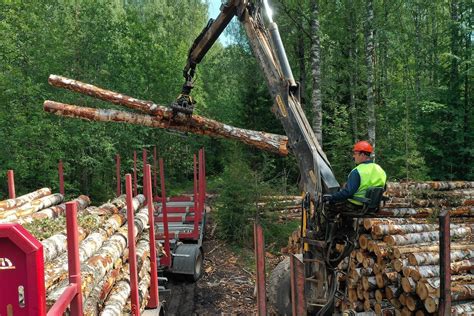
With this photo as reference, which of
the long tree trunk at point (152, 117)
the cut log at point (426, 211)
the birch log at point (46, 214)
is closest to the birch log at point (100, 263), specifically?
the birch log at point (46, 214)

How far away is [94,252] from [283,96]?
338 cm

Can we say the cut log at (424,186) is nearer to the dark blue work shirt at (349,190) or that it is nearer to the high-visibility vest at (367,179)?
the high-visibility vest at (367,179)

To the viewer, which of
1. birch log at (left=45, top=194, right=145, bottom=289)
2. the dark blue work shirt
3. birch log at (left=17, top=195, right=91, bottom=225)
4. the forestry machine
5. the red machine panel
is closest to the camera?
the red machine panel

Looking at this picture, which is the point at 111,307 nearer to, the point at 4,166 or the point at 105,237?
the point at 105,237

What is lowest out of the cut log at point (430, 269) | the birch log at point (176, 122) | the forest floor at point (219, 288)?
the forest floor at point (219, 288)

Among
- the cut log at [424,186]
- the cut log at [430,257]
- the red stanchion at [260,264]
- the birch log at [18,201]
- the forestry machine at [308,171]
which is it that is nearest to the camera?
the red stanchion at [260,264]

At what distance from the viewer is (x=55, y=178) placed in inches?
634

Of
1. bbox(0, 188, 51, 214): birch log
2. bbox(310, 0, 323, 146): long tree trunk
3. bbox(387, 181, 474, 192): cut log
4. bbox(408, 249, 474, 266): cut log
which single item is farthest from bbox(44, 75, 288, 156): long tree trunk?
bbox(310, 0, 323, 146): long tree trunk

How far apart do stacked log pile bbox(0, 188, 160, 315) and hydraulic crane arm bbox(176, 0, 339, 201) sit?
230 cm

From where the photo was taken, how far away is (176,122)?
6.97 m

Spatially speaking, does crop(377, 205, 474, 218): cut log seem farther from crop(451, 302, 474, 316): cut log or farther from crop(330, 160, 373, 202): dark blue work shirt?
crop(330, 160, 373, 202): dark blue work shirt

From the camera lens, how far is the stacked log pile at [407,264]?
229 inches

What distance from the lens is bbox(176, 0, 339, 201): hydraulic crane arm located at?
5640 mm

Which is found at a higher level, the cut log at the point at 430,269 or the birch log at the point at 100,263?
the birch log at the point at 100,263
